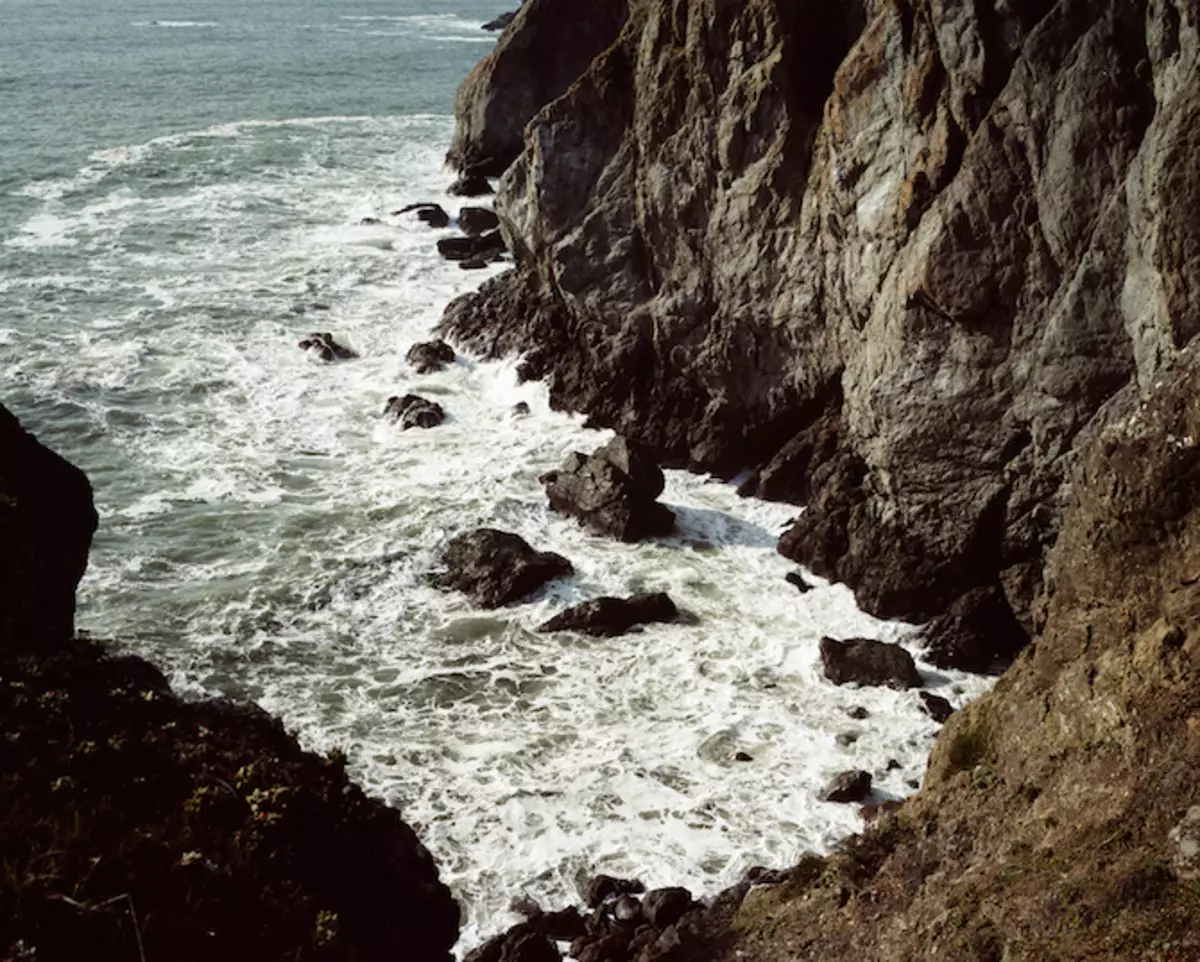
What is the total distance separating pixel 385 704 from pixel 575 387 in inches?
649

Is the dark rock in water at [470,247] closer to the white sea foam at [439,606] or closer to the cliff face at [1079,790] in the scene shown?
the white sea foam at [439,606]

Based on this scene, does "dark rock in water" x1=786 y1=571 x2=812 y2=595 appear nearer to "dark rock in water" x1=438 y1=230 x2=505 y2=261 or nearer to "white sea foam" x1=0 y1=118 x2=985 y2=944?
"white sea foam" x1=0 y1=118 x2=985 y2=944

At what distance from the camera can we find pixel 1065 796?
14633mm

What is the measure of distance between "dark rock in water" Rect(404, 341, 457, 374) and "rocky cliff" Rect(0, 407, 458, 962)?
95.4ft

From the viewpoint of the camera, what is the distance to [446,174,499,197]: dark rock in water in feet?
210

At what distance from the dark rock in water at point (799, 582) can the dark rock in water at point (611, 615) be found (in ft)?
10.6

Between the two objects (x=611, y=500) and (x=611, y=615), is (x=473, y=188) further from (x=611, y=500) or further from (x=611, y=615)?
(x=611, y=615)

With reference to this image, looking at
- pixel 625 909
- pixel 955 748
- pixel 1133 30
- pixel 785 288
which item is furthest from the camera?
pixel 785 288

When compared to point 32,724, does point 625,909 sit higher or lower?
lower

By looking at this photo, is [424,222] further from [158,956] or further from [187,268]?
[158,956]

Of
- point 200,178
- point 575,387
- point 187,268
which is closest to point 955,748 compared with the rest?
point 575,387

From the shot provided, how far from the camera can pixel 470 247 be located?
5550 cm

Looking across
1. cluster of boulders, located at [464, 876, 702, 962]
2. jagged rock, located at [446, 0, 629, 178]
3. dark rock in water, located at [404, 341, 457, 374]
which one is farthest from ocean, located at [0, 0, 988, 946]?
jagged rock, located at [446, 0, 629, 178]

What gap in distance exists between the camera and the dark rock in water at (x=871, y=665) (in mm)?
26312
